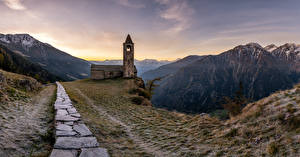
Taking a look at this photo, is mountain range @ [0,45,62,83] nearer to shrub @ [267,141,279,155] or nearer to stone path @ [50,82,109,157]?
stone path @ [50,82,109,157]

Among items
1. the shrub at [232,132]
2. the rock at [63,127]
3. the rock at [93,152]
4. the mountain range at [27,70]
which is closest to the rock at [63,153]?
the rock at [93,152]

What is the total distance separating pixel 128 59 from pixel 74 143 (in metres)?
52.7

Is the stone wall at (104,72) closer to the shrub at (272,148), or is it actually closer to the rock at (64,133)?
the rock at (64,133)

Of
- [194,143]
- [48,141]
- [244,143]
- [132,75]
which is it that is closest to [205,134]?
[194,143]

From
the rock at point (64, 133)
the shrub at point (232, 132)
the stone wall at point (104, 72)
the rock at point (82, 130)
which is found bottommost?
the shrub at point (232, 132)

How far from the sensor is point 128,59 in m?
55.8

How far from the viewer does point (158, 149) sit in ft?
17.9

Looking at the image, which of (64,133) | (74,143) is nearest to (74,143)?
(74,143)

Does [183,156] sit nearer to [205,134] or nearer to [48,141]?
[205,134]

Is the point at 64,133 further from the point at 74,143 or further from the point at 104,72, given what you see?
the point at 104,72

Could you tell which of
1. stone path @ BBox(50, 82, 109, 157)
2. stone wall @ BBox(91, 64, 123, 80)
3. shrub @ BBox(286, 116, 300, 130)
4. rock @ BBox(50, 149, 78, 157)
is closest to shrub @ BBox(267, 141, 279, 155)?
shrub @ BBox(286, 116, 300, 130)

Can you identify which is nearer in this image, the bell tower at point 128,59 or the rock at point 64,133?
the rock at point 64,133

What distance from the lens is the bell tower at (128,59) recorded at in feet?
182

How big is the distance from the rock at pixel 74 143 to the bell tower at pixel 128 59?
51.4 m
